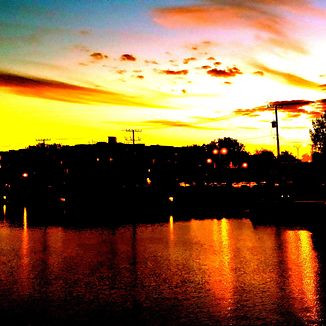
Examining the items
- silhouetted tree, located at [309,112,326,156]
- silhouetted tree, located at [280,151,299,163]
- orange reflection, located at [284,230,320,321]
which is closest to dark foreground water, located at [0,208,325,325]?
orange reflection, located at [284,230,320,321]

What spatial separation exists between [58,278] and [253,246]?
29.4 feet

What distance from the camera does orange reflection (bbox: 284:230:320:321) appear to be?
31.2 feet

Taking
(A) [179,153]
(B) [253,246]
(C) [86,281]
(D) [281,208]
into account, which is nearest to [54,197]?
(D) [281,208]

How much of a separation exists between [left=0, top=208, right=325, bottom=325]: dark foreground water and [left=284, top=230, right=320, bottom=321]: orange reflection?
0.02m

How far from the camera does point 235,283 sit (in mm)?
12102

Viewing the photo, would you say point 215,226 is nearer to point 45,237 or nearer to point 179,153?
point 45,237

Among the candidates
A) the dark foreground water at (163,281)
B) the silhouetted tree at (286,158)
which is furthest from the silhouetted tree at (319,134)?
the silhouetted tree at (286,158)

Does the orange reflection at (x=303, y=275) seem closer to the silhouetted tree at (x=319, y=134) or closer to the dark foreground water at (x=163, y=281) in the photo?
the dark foreground water at (x=163, y=281)

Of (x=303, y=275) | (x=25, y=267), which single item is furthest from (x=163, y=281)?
(x=25, y=267)

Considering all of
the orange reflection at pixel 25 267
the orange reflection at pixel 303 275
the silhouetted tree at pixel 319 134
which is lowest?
the orange reflection at pixel 303 275

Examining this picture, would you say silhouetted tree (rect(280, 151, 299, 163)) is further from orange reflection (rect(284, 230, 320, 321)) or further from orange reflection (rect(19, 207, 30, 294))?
orange reflection (rect(19, 207, 30, 294))

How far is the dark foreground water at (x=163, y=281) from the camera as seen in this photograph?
9195mm

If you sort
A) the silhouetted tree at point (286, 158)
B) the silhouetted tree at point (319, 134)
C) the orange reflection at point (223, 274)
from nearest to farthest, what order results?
1. the orange reflection at point (223, 274)
2. the silhouetted tree at point (319, 134)
3. the silhouetted tree at point (286, 158)

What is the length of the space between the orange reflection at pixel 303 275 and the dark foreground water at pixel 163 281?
0.07 ft
